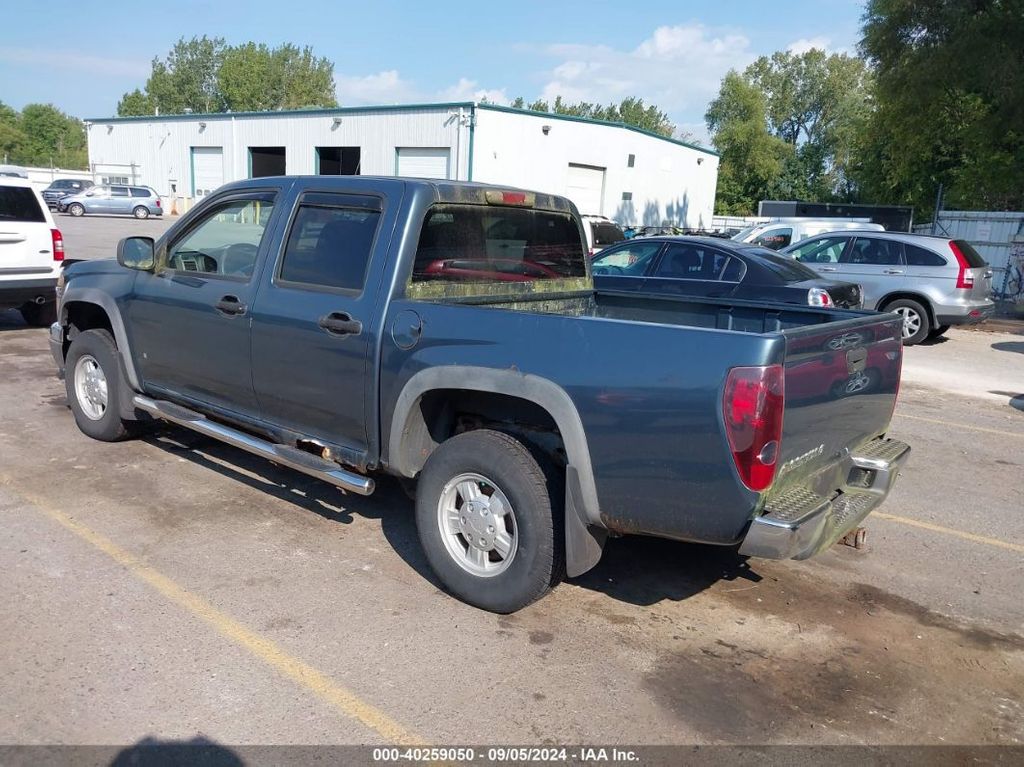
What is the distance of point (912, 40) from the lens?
81.3ft

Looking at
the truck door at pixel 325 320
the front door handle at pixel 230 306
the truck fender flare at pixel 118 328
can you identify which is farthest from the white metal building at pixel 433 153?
the truck door at pixel 325 320

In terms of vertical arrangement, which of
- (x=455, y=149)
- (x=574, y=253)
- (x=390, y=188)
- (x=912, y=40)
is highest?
(x=912, y=40)

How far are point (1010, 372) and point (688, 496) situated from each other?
33.1 ft

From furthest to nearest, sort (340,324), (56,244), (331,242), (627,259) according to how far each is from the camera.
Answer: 1. (627,259)
2. (56,244)
3. (331,242)
4. (340,324)

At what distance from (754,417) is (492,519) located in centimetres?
135

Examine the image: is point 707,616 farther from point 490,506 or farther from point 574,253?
point 574,253

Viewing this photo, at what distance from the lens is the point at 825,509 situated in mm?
3545

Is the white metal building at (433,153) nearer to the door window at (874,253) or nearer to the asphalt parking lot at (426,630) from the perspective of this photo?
the door window at (874,253)

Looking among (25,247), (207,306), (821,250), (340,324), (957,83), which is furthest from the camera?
(957,83)

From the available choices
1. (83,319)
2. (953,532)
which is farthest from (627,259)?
(83,319)

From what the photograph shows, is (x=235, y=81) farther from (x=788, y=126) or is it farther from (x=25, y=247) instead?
(x=25, y=247)

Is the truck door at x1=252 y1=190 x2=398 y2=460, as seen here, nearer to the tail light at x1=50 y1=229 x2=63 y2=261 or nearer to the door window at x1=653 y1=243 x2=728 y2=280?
the door window at x1=653 y1=243 x2=728 y2=280

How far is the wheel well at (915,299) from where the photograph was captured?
1308 centimetres

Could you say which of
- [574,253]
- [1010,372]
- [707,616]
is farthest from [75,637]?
[1010,372]
